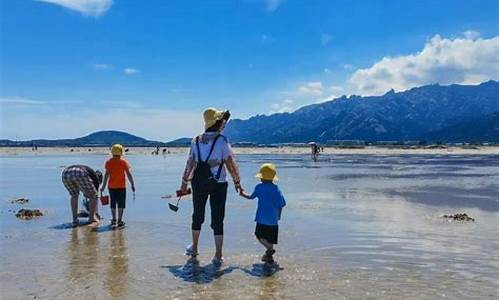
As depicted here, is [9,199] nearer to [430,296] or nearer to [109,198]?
[109,198]

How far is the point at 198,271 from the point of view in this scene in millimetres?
8023

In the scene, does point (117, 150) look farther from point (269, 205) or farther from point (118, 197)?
point (269, 205)

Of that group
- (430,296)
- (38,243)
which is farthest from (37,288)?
(430,296)

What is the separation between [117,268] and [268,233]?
98.5 inches

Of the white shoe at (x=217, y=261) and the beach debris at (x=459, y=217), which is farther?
the beach debris at (x=459, y=217)

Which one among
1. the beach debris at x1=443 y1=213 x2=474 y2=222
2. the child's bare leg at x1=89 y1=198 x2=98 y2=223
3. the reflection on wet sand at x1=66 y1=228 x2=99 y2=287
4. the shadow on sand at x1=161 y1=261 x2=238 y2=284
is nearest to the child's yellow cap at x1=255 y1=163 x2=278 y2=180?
the shadow on sand at x1=161 y1=261 x2=238 y2=284

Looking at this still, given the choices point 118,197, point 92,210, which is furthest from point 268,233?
point 92,210

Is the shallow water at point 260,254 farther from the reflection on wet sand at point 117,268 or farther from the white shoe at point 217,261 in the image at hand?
the white shoe at point 217,261

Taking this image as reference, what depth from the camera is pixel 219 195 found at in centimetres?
876

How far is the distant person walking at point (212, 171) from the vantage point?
8.73 meters

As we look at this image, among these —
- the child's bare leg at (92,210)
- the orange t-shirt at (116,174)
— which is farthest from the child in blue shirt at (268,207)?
the child's bare leg at (92,210)

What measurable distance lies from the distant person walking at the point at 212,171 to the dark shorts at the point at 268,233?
70cm

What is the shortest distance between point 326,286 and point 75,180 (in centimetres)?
756

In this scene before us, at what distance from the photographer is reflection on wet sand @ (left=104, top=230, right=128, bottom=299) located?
6961 mm
